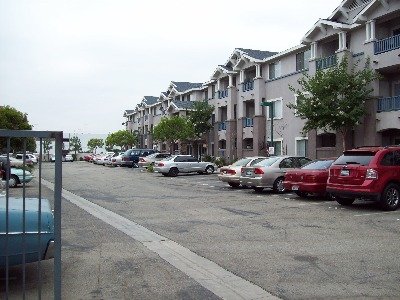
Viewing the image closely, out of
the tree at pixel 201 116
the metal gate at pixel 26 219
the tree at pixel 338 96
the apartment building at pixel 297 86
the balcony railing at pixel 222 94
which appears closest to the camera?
the metal gate at pixel 26 219

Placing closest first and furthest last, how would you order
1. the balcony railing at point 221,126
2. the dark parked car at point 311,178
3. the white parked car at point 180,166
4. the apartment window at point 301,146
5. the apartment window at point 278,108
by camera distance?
1. the dark parked car at point 311,178
2. the white parked car at point 180,166
3. the apartment window at point 301,146
4. the apartment window at point 278,108
5. the balcony railing at point 221,126

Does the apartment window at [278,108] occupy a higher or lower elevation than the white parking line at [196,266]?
higher

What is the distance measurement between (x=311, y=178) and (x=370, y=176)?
10.2 ft

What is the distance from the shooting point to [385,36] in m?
26.1

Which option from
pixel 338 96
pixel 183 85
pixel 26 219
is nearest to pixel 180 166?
pixel 338 96

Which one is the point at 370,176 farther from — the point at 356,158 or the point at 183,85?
the point at 183,85

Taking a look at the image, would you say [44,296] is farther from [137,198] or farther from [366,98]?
[366,98]

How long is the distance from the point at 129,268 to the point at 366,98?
22.0 metres

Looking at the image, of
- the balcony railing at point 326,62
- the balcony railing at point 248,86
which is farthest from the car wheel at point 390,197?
the balcony railing at point 248,86

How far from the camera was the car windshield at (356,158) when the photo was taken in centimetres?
1319

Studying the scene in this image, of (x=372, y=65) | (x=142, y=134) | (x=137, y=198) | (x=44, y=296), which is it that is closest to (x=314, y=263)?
(x=44, y=296)

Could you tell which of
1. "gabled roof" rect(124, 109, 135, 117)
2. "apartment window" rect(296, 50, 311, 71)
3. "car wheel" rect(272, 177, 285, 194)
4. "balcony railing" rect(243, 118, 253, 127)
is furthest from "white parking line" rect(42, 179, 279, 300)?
"gabled roof" rect(124, 109, 135, 117)

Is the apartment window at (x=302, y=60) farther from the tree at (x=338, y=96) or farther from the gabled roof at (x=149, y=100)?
the gabled roof at (x=149, y=100)

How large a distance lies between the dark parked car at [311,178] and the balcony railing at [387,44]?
11.3 metres
